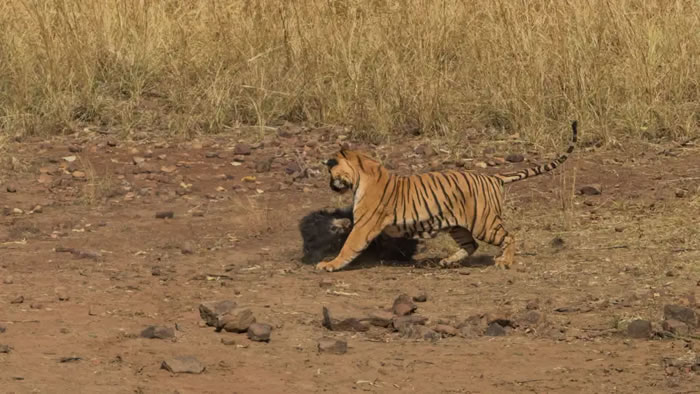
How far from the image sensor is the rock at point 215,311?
6082mm

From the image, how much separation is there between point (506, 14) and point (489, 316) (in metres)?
4.99

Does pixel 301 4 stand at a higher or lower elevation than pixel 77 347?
higher

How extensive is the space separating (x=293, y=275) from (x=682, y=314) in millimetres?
2191

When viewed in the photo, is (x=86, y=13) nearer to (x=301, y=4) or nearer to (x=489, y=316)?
(x=301, y=4)

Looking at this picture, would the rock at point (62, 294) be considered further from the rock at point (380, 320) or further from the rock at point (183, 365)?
the rock at point (380, 320)

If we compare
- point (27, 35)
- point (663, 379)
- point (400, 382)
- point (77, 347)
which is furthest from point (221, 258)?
point (27, 35)

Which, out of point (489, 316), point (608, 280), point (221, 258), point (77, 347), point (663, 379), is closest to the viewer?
point (663, 379)

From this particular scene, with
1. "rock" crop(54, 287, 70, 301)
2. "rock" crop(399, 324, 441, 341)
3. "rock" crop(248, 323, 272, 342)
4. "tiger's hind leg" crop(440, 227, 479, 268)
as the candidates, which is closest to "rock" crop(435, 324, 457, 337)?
"rock" crop(399, 324, 441, 341)

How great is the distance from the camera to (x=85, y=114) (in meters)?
10.4

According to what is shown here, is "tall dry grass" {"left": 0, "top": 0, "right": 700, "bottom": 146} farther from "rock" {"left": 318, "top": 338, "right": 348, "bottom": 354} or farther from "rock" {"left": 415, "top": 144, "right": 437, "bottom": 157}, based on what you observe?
"rock" {"left": 318, "top": 338, "right": 348, "bottom": 354}

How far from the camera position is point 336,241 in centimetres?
777

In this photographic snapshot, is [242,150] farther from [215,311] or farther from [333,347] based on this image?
[333,347]

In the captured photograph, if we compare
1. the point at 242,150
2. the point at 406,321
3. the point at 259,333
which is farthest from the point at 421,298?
the point at 242,150

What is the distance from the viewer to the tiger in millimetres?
7285
